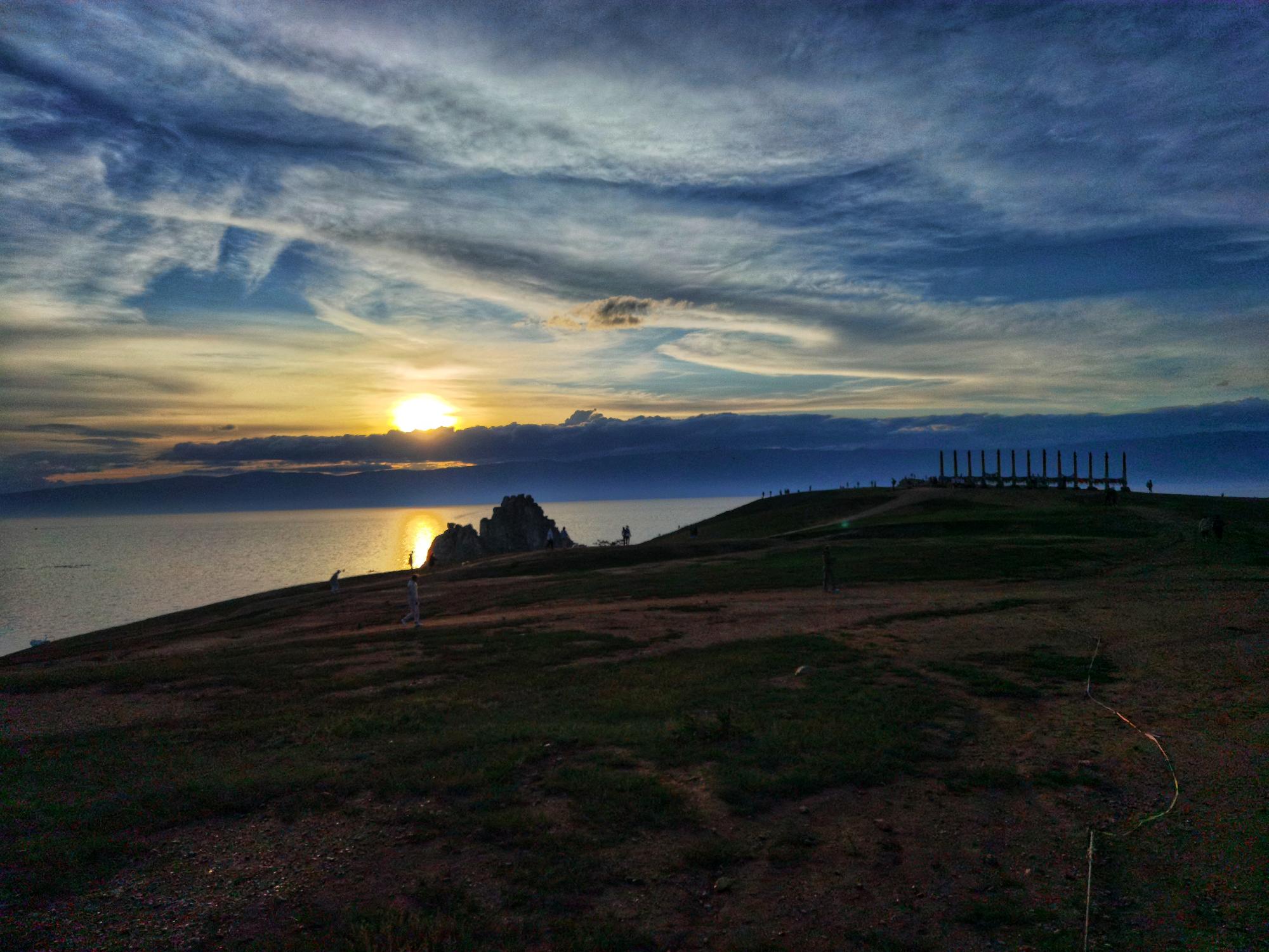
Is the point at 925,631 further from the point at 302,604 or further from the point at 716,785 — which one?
the point at 302,604

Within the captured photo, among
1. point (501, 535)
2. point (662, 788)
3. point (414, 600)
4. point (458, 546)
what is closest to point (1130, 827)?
point (662, 788)

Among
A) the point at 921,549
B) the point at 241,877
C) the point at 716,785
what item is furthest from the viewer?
the point at 921,549

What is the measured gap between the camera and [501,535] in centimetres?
9650

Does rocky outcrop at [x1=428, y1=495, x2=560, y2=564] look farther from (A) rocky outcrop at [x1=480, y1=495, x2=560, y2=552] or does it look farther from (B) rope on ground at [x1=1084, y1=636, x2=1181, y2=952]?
(B) rope on ground at [x1=1084, y1=636, x2=1181, y2=952]

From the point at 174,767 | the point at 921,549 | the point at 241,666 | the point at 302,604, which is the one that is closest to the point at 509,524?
the point at 302,604

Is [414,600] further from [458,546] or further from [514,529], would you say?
[514,529]

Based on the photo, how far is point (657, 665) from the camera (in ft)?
61.6

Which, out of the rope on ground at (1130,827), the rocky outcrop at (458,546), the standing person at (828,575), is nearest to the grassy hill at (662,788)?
the rope on ground at (1130,827)

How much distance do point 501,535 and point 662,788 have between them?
8823 cm

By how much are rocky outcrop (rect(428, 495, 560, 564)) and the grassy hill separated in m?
66.6

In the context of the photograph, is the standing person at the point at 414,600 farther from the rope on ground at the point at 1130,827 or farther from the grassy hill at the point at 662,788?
the rope on ground at the point at 1130,827

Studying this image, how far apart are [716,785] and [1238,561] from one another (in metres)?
36.7

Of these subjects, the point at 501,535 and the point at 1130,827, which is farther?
the point at 501,535

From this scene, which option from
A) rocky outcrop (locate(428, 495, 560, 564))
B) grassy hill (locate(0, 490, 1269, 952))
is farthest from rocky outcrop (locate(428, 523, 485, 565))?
grassy hill (locate(0, 490, 1269, 952))
